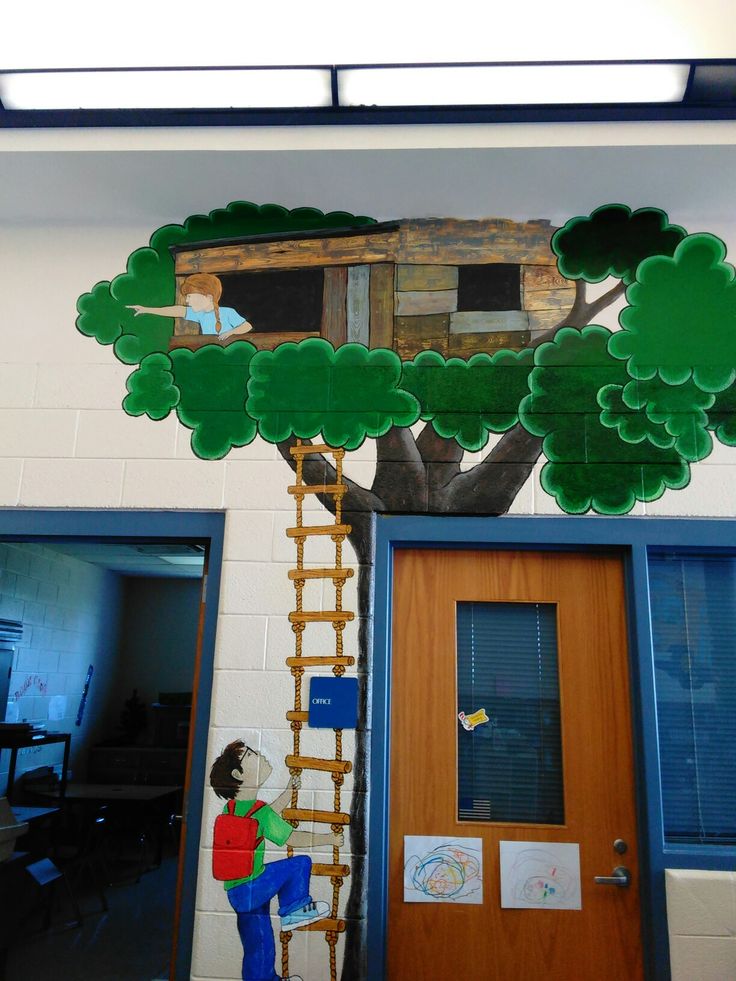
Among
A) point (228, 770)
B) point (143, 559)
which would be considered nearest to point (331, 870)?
point (228, 770)

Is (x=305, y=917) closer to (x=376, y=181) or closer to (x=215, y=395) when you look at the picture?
(x=215, y=395)

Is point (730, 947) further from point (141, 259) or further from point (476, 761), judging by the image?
point (141, 259)

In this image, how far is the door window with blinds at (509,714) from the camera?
283 centimetres

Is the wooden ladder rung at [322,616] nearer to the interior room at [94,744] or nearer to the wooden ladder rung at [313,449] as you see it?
the wooden ladder rung at [313,449]

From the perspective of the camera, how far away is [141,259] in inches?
129

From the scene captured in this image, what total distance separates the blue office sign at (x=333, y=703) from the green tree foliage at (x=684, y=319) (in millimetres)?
1543

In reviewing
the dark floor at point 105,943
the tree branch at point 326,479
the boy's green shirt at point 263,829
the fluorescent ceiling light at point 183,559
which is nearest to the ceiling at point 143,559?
the fluorescent ceiling light at point 183,559

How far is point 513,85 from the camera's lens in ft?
8.99

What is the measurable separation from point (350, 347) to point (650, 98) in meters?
1.33

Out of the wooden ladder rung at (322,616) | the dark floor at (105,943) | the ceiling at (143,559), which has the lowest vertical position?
the dark floor at (105,943)

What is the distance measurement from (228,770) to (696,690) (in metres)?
1.63

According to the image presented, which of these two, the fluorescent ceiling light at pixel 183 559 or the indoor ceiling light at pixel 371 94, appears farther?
the fluorescent ceiling light at pixel 183 559

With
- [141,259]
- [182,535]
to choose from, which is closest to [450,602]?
[182,535]

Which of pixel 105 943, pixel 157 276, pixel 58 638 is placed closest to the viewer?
pixel 157 276
